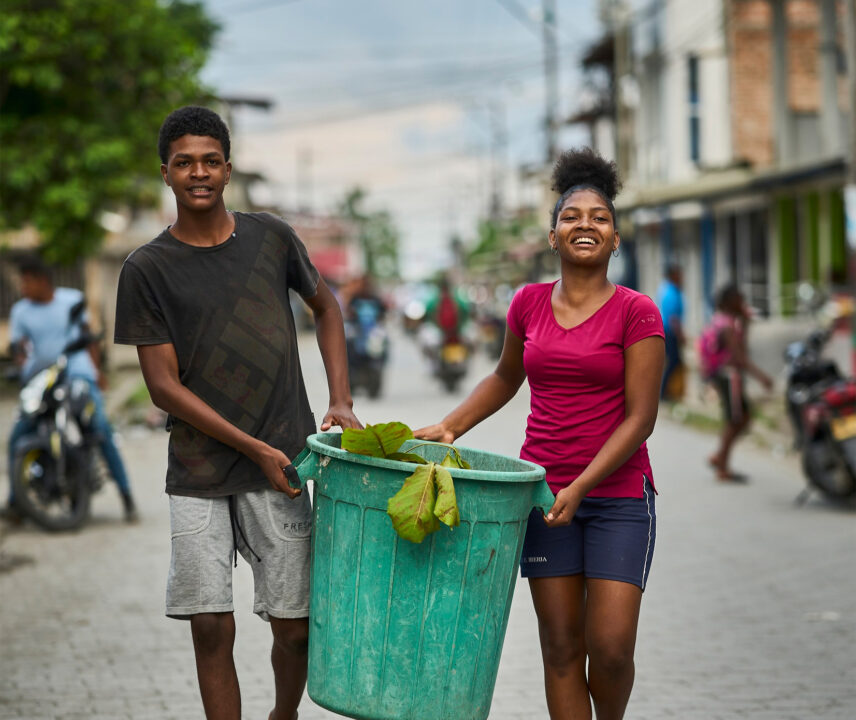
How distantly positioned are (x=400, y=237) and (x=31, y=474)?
147335 mm

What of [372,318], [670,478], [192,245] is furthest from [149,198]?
[192,245]

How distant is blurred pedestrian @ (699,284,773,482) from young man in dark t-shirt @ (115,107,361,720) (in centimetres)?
802

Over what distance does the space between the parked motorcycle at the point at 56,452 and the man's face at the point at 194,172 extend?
19.0ft

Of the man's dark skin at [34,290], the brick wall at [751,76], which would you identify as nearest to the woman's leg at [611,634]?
the man's dark skin at [34,290]

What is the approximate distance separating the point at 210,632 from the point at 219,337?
843 mm

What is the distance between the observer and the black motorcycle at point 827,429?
32.8 ft

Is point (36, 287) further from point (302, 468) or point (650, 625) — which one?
point (302, 468)

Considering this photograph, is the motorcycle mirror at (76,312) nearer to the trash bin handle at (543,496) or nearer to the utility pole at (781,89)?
the trash bin handle at (543,496)

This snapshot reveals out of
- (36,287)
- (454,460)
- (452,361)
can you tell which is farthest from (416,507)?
(452,361)

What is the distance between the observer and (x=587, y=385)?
3963 millimetres

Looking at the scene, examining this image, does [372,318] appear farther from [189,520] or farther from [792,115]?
[189,520]

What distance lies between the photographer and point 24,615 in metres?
7.05

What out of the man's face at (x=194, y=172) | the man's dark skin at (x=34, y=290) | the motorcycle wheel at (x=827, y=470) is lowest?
the motorcycle wheel at (x=827, y=470)

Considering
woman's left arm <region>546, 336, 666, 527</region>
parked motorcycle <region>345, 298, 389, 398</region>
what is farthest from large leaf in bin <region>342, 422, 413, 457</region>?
parked motorcycle <region>345, 298, 389, 398</region>
